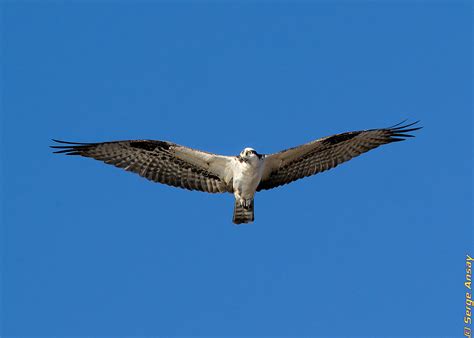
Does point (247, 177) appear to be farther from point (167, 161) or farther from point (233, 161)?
point (167, 161)

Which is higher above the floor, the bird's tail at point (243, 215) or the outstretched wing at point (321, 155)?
the outstretched wing at point (321, 155)

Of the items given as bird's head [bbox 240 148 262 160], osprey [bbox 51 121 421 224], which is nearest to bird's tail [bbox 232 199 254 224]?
osprey [bbox 51 121 421 224]

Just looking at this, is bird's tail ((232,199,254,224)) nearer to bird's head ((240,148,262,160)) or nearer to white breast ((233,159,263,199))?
white breast ((233,159,263,199))

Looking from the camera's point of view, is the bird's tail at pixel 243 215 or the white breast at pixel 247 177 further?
the bird's tail at pixel 243 215

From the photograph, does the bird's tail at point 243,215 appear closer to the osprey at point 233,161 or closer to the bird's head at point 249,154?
the osprey at point 233,161

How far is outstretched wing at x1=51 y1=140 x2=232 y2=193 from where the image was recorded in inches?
679

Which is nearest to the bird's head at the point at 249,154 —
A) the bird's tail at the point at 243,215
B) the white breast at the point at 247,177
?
the white breast at the point at 247,177

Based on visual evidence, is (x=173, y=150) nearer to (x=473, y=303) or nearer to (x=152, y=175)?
(x=152, y=175)

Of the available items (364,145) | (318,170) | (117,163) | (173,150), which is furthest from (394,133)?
(117,163)

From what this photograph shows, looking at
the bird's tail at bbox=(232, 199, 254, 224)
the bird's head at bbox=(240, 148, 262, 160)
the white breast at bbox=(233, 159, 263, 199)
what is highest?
the bird's head at bbox=(240, 148, 262, 160)

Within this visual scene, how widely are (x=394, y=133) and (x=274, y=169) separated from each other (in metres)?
2.56

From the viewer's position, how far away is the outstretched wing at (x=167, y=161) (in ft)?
56.6

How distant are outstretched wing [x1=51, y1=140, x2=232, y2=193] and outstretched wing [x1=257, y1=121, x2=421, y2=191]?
897mm

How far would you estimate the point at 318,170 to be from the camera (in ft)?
57.9
